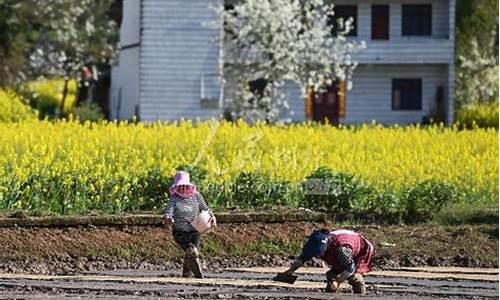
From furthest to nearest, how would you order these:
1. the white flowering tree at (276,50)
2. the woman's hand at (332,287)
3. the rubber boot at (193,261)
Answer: the white flowering tree at (276,50) → the rubber boot at (193,261) → the woman's hand at (332,287)

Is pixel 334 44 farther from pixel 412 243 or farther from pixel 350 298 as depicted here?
pixel 350 298

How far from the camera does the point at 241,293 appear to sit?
15.4 m

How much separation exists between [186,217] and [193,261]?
0.49 metres

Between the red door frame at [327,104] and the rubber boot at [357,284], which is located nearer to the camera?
the rubber boot at [357,284]

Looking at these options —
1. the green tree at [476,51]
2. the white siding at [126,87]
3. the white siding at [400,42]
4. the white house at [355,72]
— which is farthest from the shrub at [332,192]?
the green tree at [476,51]

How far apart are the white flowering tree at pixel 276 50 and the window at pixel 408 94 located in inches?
160

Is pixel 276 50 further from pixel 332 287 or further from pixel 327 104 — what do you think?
pixel 332 287

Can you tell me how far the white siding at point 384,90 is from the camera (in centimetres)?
5738

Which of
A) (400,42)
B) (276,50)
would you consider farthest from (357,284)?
(400,42)

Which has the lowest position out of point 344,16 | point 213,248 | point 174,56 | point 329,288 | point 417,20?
point 213,248

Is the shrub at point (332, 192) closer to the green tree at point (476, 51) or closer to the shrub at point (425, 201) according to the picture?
the shrub at point (425, 201)

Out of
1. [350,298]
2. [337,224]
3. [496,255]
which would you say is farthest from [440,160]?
[350,298]

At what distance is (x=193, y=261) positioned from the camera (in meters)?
17.4

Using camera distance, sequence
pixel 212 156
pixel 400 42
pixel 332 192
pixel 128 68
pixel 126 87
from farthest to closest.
A: pixel 126 87 → pixel 128 68 → pixel 400 42 → pixel 212 156 → pixel 332 192
